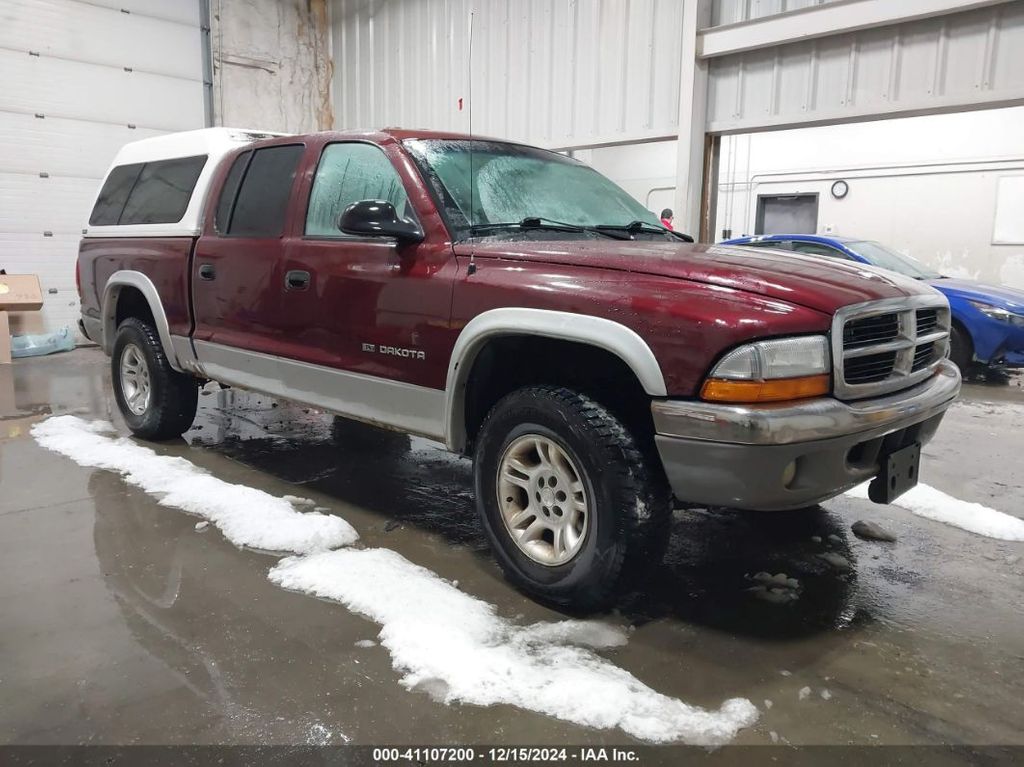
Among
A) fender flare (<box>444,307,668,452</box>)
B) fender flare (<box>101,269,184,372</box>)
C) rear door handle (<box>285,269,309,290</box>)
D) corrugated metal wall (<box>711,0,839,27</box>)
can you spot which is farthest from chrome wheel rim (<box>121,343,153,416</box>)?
corrugated metal wall (<box>711,0,839,27</box>)

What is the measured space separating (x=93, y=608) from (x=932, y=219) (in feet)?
41.4

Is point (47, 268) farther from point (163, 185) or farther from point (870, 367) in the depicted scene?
point (870, 367)

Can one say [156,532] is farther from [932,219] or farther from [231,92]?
[932,219]

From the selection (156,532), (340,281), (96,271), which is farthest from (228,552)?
(96,271)

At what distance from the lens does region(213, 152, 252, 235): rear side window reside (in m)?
4.15

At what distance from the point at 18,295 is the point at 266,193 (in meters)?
7.33

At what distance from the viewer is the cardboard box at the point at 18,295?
Result: 9.08 meters

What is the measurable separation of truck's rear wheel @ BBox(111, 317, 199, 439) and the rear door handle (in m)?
1.61

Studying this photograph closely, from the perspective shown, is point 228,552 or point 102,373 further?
point 102,373

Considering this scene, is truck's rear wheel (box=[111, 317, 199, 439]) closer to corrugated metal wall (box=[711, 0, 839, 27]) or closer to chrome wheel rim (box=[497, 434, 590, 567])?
chrome wheel rim (box=[497, 434, 590, 567])

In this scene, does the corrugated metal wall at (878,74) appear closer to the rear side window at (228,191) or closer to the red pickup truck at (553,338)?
the red pickup truck at (553,338)

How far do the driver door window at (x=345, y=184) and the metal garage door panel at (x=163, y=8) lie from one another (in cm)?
930

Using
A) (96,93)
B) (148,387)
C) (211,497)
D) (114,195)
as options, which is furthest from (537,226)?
(96,93)

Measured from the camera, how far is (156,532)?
3.47 m
